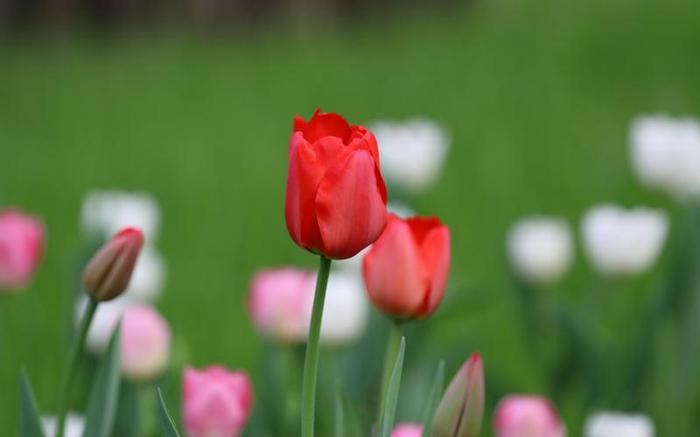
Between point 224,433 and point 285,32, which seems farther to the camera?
point 285,32

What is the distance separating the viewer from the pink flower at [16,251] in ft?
4.72

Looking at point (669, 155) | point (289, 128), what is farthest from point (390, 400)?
point (289, 128)

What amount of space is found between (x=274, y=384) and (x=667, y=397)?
80 cm

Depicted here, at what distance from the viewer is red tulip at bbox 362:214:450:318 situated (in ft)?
3.47

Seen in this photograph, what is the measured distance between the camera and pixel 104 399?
1.16 metres

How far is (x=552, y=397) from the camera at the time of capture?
6.86 feet

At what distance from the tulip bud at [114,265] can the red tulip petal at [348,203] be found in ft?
0.66

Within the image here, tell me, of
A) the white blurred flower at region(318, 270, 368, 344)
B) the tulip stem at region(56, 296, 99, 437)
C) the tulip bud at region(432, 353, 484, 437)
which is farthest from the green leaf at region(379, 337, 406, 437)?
the white blurred flower at region(318, 270, 368, 344)

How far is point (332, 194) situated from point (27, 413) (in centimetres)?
36

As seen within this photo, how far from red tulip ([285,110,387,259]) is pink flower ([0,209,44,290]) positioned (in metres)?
0.64

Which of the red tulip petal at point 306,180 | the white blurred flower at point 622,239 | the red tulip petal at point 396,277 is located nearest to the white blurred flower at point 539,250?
the white blurred flower at point 622,239

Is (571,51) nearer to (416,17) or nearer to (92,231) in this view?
(416,17)

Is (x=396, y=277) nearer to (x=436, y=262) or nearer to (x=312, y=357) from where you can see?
(x=436, y=262)

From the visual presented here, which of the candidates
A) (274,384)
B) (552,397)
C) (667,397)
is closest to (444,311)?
(552,397)
